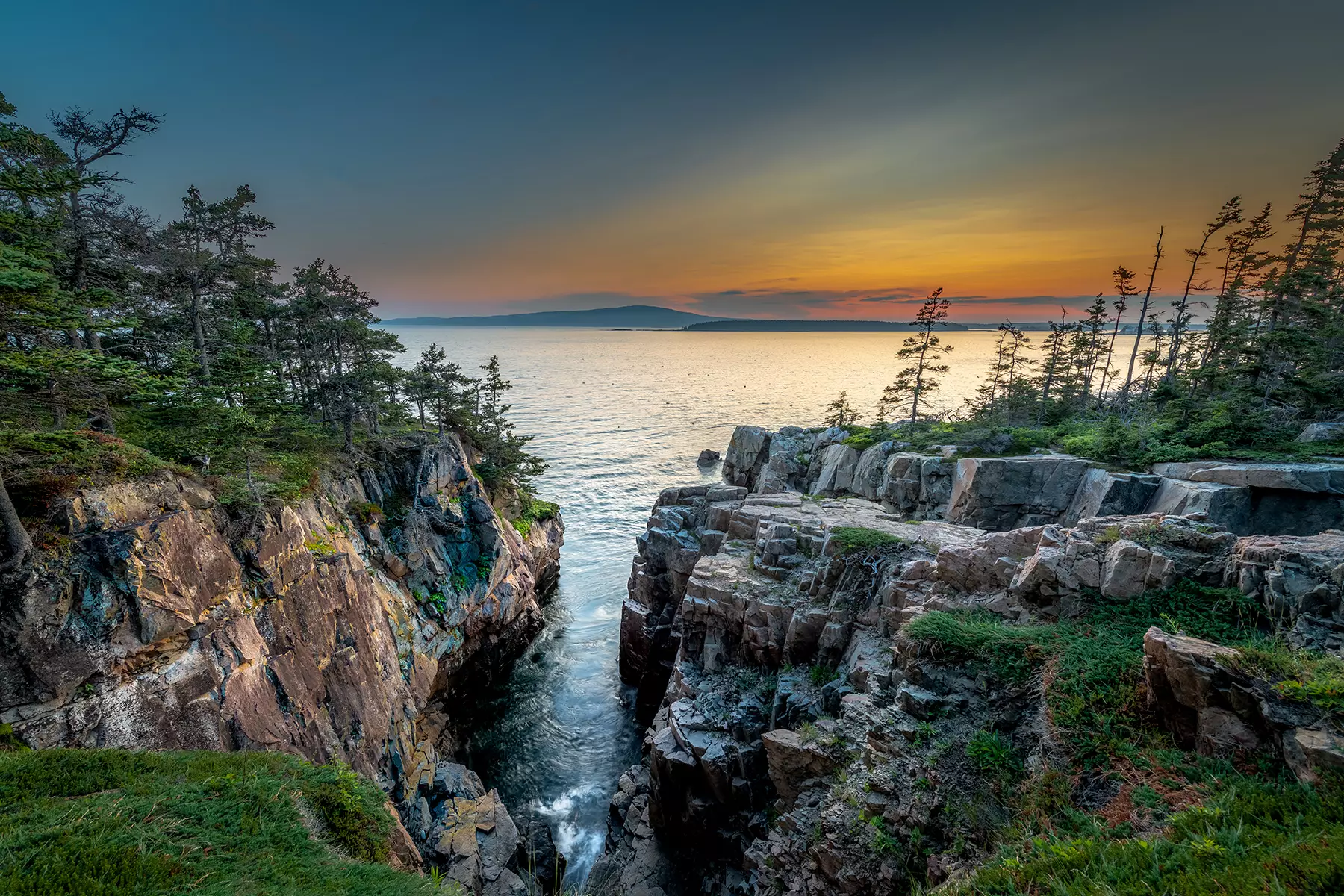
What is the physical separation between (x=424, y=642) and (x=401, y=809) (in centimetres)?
675

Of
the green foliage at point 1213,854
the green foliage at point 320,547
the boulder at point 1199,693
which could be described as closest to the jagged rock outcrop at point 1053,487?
the boulder at point 1199,693

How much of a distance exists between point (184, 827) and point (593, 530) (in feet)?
121

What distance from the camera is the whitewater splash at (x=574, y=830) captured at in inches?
703

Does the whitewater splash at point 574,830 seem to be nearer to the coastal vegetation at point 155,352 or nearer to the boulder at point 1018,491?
the coastal vegetation at point 155,352

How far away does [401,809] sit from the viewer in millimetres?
16672

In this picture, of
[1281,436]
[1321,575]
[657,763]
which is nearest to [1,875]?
[657,763]

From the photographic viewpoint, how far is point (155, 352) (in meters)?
21.8

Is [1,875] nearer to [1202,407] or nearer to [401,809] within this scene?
[401,809]

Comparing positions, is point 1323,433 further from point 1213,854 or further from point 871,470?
point 1213,854

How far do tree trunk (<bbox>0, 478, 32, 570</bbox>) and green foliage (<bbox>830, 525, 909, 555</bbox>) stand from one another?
72.7 feet

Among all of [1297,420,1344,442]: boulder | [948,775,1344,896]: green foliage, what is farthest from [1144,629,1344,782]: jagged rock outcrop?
[1297,420,1344,442]: boulder

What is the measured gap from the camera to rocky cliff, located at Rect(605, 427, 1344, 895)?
8.08 metres

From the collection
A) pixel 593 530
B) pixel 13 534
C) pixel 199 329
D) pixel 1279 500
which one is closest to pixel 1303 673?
pixel 1279 500

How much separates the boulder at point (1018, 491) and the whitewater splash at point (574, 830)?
21573mm
